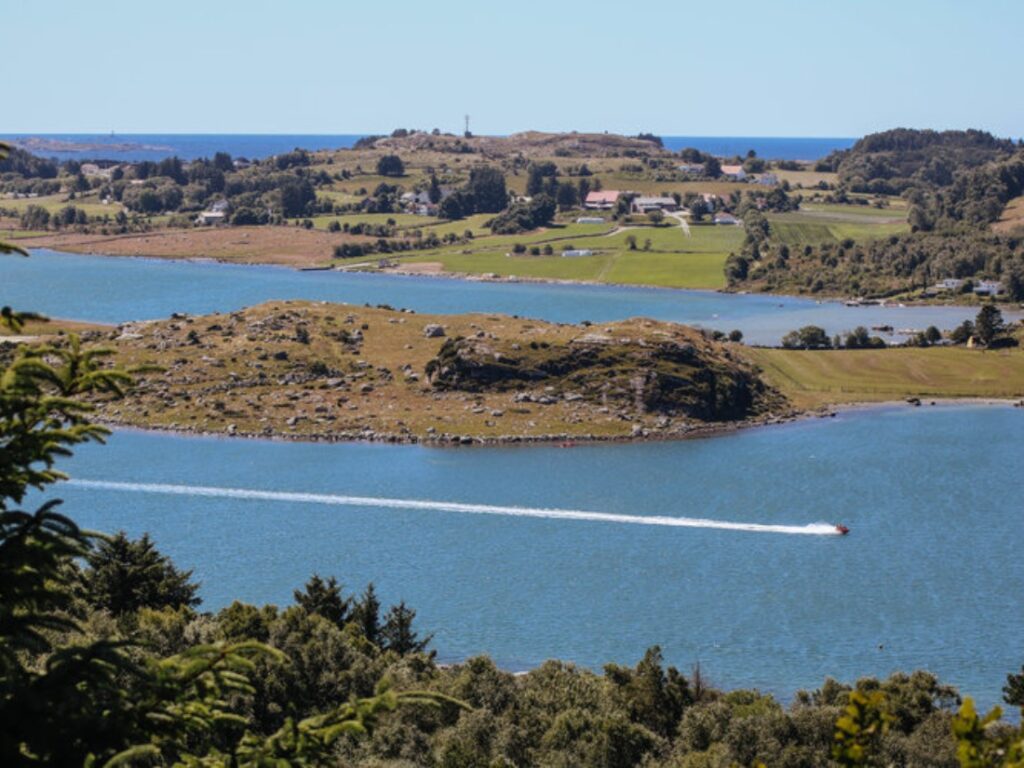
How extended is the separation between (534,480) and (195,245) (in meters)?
122

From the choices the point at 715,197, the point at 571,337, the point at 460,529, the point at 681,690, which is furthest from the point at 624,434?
the point at 715,197

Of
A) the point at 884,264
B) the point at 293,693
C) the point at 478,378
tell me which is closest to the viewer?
the point at 293,693

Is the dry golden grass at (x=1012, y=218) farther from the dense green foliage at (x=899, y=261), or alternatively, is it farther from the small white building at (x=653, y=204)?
the small white building at (x=653, y=204)

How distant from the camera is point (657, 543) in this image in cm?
5438

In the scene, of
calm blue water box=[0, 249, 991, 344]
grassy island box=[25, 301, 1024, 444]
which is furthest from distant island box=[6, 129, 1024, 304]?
grassy island box=[25, 301, 1024, 444]

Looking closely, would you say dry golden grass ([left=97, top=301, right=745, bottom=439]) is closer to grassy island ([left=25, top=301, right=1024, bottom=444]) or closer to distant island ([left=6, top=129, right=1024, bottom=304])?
grassy island ([left=25, top=301, right=1024, bottom=444])

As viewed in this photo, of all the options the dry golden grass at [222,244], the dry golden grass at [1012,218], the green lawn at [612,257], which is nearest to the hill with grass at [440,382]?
the green lawn at [612,257]

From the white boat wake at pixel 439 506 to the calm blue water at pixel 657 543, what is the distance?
770 mm

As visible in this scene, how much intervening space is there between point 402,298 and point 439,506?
7171 cm

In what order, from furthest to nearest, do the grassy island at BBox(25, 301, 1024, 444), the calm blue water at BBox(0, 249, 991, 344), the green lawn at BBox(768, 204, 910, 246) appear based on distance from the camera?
the green lawn at BBox(768, 204, 910, 246)
the calm blue water at BBox(0, 249, 991, 344)
the grassy island at BBox(25, 301, 1024, 444)

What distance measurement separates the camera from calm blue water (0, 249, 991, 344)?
11669 centimetres

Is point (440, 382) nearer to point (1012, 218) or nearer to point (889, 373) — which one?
point (889, 373)

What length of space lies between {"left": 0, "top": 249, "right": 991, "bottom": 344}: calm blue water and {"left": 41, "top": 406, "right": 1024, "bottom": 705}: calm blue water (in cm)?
3688

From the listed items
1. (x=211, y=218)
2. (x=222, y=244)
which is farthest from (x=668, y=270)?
(x=211, y=218)
